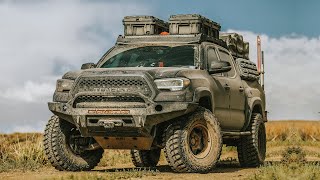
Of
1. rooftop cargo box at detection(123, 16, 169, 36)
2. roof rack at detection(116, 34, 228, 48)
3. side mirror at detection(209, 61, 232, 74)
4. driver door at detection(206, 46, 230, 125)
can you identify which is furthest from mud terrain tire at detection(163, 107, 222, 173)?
rooftop cargo box at detection(123, 16, 169, 36)

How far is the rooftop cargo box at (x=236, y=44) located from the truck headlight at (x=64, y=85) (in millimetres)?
4709

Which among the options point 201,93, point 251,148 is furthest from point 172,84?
point 251,148

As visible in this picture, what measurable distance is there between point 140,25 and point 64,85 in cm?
255

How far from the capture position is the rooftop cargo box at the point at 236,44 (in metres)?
15.1

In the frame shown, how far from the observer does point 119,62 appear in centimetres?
1248

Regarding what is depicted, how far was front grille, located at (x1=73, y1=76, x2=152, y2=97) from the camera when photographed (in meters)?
10.6

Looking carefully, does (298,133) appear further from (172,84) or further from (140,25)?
(172,84)

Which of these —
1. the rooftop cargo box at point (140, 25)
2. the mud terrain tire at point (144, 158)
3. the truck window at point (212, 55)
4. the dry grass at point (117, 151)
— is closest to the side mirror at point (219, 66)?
the truck window at point (212, 55)

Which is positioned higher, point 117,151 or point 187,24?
point 187,24

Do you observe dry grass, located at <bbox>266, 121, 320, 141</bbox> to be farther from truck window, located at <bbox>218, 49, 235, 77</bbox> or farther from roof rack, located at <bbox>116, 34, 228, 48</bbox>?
roof rack, located at <bbox>116, 34, 228, 48</bbox>

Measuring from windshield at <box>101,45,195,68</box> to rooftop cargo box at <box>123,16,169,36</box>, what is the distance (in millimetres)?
770

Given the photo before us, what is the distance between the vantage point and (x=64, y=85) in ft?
A: 37.4

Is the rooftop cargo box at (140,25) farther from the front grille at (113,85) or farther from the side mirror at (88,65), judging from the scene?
the front grille at (113,85)

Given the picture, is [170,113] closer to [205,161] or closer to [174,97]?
[174,97]
